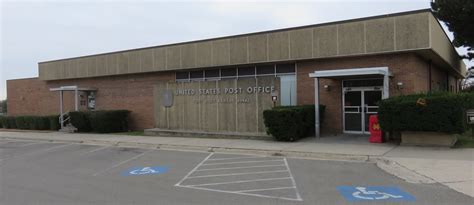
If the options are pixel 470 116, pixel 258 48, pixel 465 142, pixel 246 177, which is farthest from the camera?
pixel 258 48

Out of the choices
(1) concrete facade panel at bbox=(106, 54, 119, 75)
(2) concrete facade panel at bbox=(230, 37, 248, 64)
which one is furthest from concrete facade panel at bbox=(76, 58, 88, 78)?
(2) concrete facade panel at bbox=(230, 37, 248, 64)

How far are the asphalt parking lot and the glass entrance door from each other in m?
6.77

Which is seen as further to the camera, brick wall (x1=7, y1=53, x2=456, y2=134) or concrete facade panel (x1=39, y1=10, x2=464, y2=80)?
brick wall (x1=7, y1=53, x2=456, y2=134)

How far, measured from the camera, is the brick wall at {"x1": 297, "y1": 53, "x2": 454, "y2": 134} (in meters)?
17.0

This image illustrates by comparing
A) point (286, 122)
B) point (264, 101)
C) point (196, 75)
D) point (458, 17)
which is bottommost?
point (286, 122)

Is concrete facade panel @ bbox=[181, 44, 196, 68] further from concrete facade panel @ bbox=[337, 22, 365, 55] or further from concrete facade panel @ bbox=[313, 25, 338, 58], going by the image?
concrete facade panel @ bbox=[337, 22, 365, 55]

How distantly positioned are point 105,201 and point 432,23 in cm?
1445

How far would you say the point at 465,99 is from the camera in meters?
14.2

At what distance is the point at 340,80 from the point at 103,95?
1648 centimetres

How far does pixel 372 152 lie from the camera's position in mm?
12711

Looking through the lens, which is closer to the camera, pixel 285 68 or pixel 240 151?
pixel 240 151

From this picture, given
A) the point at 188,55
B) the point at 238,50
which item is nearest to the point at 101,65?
the point at 188,55

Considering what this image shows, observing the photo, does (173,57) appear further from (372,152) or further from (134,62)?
(372,152)

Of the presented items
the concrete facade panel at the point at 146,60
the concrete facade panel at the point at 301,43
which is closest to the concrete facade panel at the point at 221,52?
the concrete facade panel at the point at 301,43
